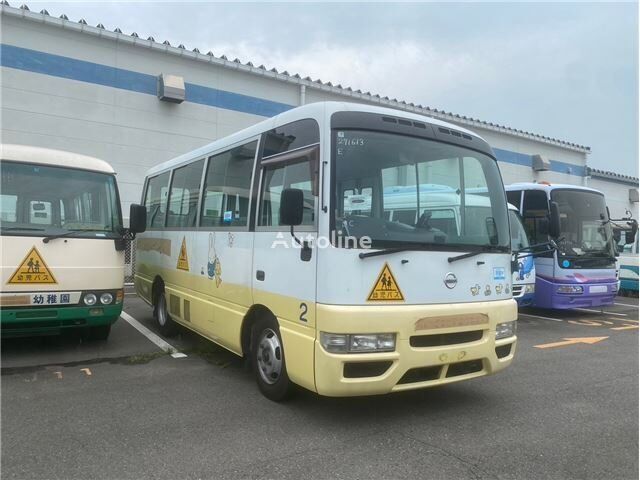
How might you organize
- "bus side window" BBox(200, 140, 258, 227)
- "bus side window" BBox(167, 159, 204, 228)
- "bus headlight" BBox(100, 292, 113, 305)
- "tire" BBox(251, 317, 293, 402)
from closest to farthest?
"tire" BBox(251, 317, 293, 402)
"bus side window" BBox(200, 140, 258, 227)
"bus headlight" BBox(100, 292, 113, 305)
"bus side window" BBox(167, 159, 204, 228)

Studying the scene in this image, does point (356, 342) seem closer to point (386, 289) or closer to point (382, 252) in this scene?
point (386, 289)

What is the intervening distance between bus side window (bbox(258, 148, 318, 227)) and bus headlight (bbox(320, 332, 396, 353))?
929mm

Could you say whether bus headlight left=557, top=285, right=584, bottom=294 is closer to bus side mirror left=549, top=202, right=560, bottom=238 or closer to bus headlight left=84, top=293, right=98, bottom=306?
bus side mirror left=549, top=202, right=560, bottom=238

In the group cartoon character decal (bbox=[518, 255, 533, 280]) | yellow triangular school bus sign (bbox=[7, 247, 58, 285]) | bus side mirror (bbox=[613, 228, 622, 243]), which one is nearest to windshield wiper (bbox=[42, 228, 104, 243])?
yellow triangular school bus sign (bbox=[7, 247, 58, 285])

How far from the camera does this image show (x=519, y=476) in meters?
3.33

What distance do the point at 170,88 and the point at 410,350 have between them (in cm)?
1174

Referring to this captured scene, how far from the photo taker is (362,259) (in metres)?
3.89

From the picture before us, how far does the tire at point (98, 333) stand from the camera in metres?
7.01

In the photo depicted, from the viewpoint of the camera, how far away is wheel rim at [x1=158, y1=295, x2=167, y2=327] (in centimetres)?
761

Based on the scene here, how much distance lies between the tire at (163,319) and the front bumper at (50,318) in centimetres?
112

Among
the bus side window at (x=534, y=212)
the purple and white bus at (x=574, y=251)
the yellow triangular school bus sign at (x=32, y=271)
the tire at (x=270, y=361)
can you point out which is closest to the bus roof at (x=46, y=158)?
the yellow triangular school bus sign at (x=32, y=271)

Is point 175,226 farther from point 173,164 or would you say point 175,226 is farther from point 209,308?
point 209,308

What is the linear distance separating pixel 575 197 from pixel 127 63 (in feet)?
37.9

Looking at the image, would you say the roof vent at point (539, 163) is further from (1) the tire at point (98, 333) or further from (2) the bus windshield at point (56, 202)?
(1) the tire at point (98, 333)
